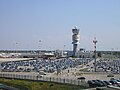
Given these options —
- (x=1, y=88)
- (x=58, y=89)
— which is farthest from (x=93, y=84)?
(x=1, y=88)

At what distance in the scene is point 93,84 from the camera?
142 ft

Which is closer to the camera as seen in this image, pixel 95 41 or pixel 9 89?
pixel 9 89

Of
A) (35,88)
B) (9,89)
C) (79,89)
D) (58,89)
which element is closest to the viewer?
(9,89)

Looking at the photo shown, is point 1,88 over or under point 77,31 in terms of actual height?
under

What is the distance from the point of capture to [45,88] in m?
41.6

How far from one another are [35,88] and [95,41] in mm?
58599

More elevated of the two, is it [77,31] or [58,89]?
[77,31]

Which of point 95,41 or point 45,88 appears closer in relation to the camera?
point 45,88

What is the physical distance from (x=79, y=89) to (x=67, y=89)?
2.22 metres

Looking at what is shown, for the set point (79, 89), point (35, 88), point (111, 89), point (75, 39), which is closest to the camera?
point (111, 89)

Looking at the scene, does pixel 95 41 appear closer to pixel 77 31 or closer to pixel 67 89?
pixel 67 89

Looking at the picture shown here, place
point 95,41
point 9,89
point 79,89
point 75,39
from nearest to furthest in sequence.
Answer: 1. point 9,89
2. point 79,89
3. point 95,41
4. point 75,39

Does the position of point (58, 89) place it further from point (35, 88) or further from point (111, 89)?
point (111, 89)

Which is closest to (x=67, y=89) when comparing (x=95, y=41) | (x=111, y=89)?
(x=111, y=89)
